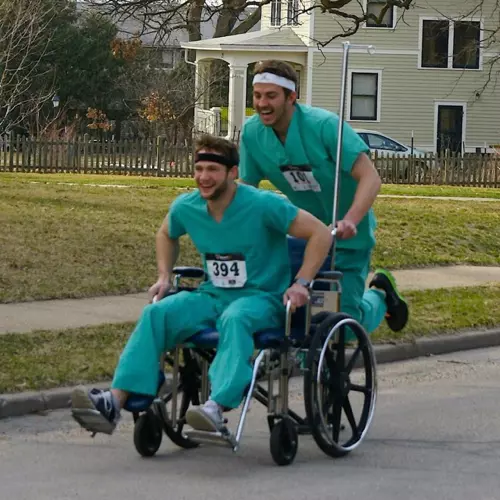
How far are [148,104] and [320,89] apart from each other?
19.7 feet

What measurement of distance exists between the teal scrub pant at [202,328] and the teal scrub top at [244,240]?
10 centimetres

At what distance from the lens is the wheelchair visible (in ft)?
21.1

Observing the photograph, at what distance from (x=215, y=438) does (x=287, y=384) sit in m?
0.55

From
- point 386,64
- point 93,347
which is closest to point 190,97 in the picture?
point 386,64

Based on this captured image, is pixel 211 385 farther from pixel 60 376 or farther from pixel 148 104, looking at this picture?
pixel 148 104

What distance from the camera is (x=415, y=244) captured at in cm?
1659

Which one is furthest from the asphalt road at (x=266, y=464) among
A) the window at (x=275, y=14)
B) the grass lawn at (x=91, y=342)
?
the window at (x=275, y=14)

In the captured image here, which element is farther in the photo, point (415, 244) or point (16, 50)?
point (16, 50)

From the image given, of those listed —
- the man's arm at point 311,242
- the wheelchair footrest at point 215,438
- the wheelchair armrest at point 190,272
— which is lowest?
the wheelchair footrest at point 215,438

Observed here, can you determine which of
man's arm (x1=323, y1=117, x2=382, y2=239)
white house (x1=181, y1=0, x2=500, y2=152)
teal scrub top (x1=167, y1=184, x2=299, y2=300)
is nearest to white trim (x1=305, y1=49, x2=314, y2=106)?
white house (x1=181, y1=0, x2=500, y2=152)

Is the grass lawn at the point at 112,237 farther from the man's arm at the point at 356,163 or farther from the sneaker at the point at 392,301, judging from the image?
the man's arm at the point at 356,163

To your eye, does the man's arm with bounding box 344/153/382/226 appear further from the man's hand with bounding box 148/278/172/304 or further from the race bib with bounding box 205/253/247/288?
the man's hand with bounding box 148/278/172/304

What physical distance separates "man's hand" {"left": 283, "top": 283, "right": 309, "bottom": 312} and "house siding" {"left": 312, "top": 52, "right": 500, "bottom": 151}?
38.0 metres

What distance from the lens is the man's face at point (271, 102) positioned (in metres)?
6.96
